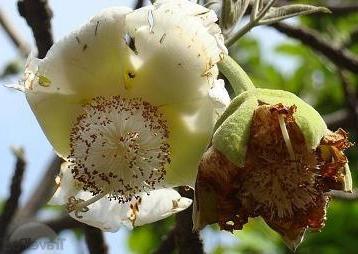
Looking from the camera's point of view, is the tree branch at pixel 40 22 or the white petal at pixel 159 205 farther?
the tree branch at pixel 40 22

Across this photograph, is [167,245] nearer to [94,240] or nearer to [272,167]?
[94,240]

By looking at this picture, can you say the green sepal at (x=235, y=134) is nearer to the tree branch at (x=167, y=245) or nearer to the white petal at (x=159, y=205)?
the white petal at (x=159, y=205)

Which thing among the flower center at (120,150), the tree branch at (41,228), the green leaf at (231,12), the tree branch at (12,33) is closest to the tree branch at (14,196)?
the tree branch at (41,228)

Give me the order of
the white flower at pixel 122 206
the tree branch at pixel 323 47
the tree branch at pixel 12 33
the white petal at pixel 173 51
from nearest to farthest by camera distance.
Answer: the white petal at pixel 173 51 < the white flower at pixel 122 206 < the tree branch at pixel 323 47 < the tree branch at pixel 12 33

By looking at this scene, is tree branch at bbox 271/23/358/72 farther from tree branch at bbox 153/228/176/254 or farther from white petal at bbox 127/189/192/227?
white petal at bbox 127/189/192/227

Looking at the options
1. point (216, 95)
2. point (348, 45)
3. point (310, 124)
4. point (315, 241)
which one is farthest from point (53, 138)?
point (348, 45)

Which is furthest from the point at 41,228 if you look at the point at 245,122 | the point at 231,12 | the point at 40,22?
the point at 245,122

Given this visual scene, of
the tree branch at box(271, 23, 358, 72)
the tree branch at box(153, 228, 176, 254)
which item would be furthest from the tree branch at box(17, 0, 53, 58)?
the tree branch at box(271, 23, 358, 72)
